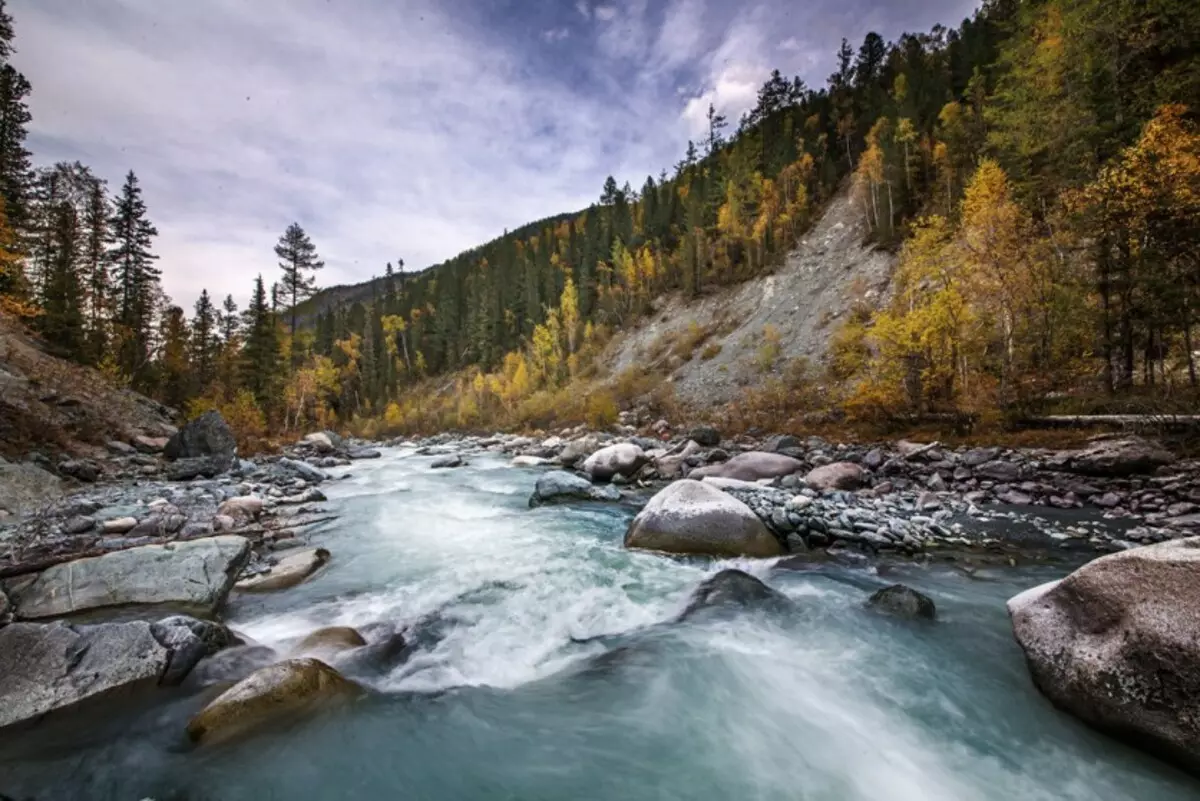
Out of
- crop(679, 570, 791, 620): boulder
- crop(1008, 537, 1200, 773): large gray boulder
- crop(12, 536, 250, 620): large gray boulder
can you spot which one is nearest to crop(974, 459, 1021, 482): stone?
crop(679, 570, 791, 620): boulder

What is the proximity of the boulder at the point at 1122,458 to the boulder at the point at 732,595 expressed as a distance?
837cm

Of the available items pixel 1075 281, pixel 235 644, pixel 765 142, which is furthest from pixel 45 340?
pixel 765 142

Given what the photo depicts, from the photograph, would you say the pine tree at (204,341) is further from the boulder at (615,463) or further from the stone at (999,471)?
the stone at (999,471)

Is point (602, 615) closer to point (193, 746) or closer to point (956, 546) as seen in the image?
point (193, 746)

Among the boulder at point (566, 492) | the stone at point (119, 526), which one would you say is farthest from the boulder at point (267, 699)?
the boulder at point (566, 492)

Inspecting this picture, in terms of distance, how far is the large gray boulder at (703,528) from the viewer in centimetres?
731

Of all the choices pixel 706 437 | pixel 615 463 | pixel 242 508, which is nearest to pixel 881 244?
pixel 706 437

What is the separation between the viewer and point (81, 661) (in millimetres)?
3707

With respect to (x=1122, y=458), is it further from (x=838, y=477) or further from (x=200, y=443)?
(x=200, y=443)

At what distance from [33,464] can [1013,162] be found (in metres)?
37.0

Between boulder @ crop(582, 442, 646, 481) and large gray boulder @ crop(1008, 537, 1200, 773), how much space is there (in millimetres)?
10695

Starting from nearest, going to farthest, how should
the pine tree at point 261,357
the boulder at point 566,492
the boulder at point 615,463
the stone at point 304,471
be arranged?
the boulder at point 566,492, the boulder at point 615,463, the stone at point 304,471, the pine tree at point 261,357

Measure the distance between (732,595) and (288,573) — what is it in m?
6.00

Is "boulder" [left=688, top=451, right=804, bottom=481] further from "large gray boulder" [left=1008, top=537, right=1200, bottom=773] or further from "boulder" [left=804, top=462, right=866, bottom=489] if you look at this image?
"large gray boulder" [left=1008, top=537, right=1200, bottom=773]
